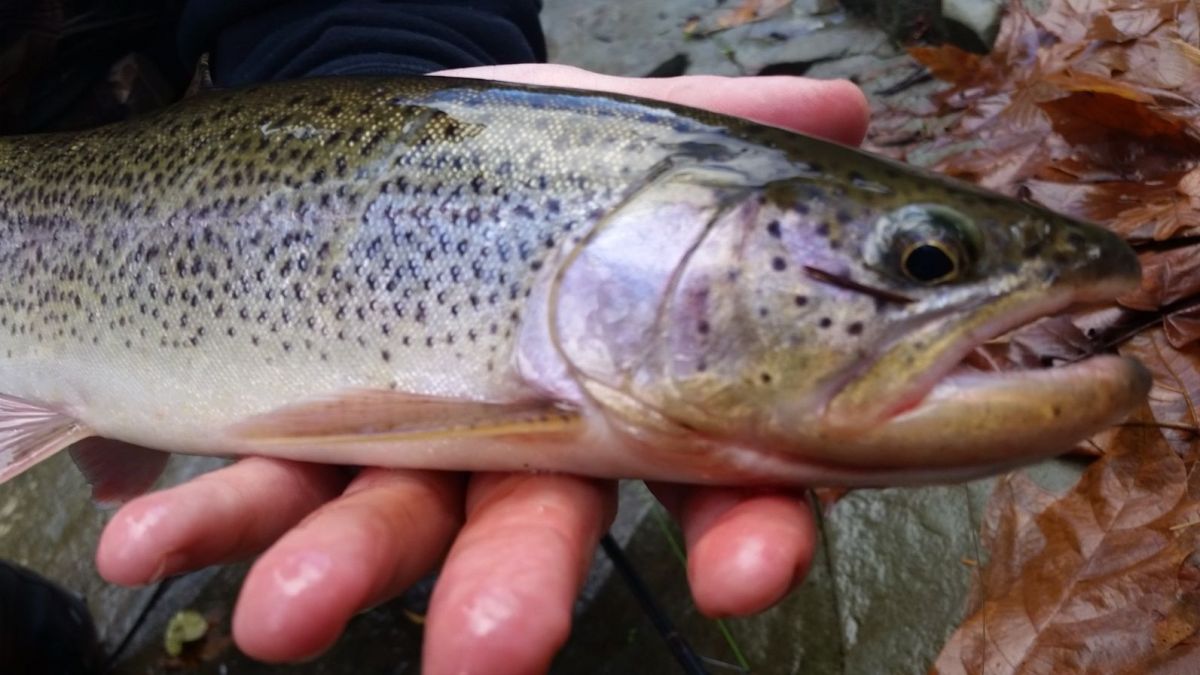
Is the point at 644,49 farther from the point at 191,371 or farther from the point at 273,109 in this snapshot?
the point at 191,371

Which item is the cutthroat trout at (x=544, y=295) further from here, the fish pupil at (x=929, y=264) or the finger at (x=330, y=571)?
the finger at (x=330, y=571)

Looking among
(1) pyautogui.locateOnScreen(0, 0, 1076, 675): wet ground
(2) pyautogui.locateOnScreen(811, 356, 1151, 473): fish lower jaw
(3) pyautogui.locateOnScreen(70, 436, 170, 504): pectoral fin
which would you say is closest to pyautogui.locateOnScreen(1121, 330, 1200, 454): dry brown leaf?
(1) pyautogui.locateOnScreen(0, 0, 1076, 675): wet ground

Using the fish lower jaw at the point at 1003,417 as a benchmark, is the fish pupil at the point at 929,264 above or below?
above

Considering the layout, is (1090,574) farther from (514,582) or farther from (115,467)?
(115,467)

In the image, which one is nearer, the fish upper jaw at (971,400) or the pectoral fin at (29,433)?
the fish upper jaw at (971,400)

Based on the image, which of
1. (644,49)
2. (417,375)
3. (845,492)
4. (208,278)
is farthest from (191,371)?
(644,49)

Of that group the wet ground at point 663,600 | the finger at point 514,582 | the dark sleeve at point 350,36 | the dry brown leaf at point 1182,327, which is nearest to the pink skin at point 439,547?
the finger at point 514,582
